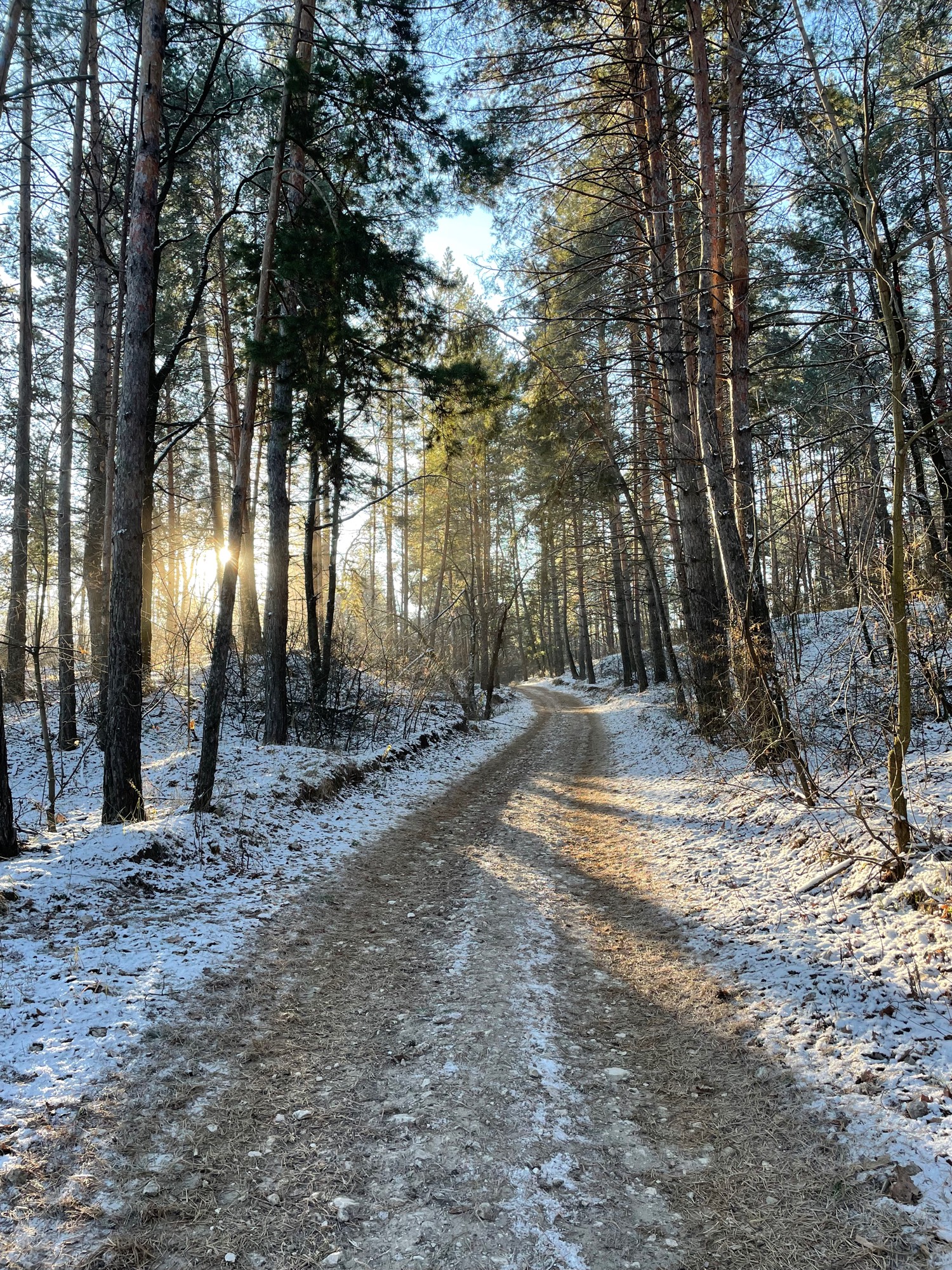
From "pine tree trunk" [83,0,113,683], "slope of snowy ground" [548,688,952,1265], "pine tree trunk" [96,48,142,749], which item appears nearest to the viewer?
"slope of snowy ground" [548,688,952,1265]

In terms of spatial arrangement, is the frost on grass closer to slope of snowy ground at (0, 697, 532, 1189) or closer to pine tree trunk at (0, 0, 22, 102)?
slope of snowy ground at (0, 697, 532, 1189)

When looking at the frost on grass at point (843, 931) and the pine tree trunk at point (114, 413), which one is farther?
the pine tree trunk at point (114, 413)

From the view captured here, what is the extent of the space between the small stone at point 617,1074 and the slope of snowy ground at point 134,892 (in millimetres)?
2404

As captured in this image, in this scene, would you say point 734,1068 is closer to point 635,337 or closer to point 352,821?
point 352,821

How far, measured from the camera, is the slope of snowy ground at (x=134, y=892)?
10.3ft

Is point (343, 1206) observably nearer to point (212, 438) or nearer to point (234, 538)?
point (234, 538)

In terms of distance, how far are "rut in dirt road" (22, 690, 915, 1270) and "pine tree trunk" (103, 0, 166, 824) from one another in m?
2.72

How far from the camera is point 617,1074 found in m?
3.13

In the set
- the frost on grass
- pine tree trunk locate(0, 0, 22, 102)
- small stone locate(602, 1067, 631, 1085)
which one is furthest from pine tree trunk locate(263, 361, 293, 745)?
small stone locate(602, 1067, 631, 1085)

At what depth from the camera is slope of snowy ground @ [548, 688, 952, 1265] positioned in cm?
257

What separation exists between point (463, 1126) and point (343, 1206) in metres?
0.60

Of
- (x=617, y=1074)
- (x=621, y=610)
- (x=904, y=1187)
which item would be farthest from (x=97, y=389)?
(x=621, y=610)

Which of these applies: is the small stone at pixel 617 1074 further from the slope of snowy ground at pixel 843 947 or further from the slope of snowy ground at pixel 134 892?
the slope of snowy ground at pixel 134 892

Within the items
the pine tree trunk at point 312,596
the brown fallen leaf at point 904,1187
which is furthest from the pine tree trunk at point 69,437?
the brown fallen leaf at point 904,1187
